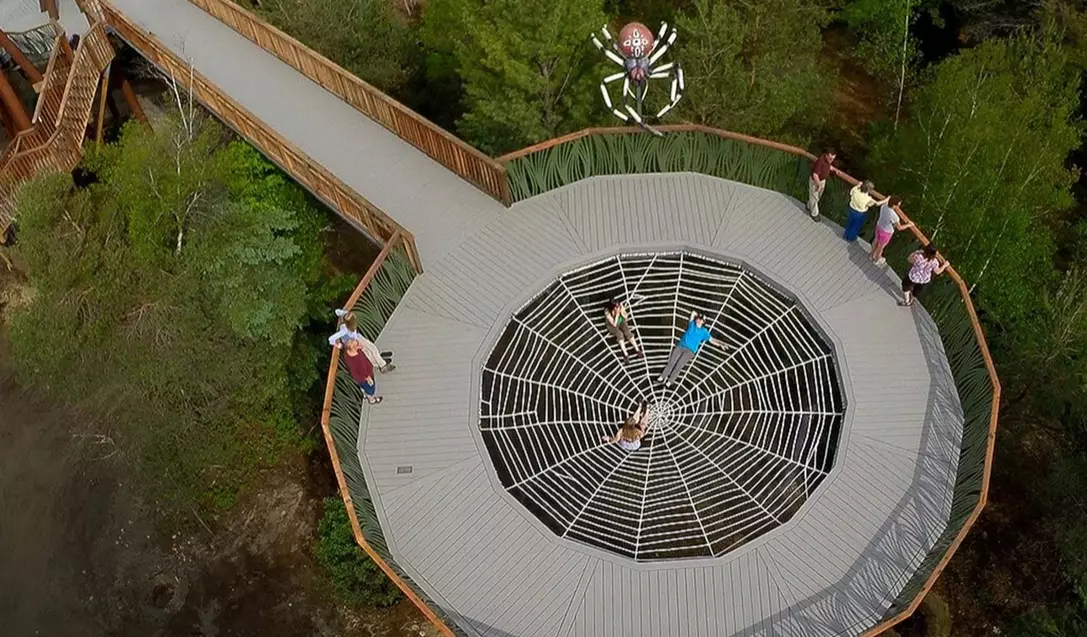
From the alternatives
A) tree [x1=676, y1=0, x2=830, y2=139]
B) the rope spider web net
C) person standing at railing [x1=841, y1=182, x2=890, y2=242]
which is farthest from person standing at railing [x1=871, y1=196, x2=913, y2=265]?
tree [x1=676, y1=0, x2=830, y2=139]

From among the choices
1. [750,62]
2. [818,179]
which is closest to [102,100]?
[750,62]

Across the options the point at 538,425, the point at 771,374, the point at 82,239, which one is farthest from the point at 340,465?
the point at 82,239

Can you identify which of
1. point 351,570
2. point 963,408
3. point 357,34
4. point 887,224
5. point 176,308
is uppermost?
point 887,224

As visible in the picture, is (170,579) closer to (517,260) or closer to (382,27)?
(517,260)

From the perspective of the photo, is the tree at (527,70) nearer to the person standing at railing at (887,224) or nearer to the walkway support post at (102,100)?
the person standing at railing at (887,224)

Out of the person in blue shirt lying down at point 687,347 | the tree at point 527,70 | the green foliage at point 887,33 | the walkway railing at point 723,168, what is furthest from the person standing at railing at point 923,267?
the green foliage at point 887,33

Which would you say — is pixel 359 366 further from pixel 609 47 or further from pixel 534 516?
pixel 609 47

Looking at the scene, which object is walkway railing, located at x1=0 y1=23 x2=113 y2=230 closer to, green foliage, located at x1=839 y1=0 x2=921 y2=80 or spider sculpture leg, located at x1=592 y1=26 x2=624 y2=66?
spider sculpture leg, located at x1=592 y1=26 x2=624 y2=66
